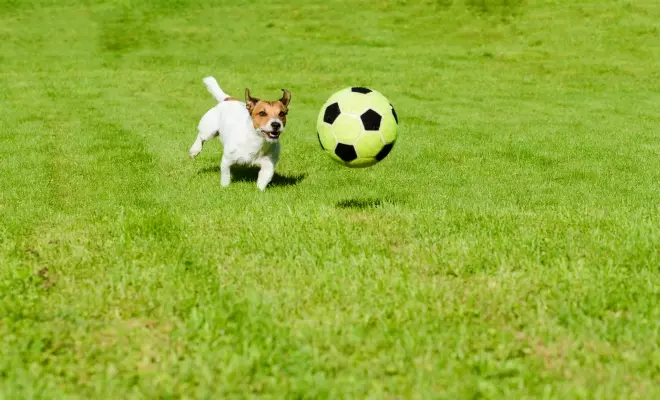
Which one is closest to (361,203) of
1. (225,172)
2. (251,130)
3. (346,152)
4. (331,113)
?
(346,152)

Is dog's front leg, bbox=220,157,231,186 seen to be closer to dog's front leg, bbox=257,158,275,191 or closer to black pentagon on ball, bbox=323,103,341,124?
dog's front leg, bbox=257,158,275,191

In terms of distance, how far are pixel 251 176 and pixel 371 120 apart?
4.19m

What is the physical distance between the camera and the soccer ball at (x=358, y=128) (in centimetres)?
758

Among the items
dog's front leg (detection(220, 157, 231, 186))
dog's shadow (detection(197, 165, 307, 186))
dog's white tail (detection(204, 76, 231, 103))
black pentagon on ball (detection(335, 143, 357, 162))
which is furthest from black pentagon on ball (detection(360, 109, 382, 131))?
dog's white tail (detection(204, 76, 231, 103))

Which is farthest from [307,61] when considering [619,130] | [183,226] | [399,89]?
[183,226]

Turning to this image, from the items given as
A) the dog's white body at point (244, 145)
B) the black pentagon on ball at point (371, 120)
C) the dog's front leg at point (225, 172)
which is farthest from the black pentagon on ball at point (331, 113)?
the dog's front leg at point (225, 172)

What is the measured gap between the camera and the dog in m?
9.33

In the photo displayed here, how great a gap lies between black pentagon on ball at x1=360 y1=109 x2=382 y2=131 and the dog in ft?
6.39

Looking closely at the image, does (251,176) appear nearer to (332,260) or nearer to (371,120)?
(371,120)

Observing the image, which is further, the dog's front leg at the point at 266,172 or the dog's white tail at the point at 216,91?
the dog's white tail at the point at 216,91

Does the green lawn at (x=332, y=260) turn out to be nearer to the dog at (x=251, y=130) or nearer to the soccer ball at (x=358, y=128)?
the dog at (x=251, y=130)

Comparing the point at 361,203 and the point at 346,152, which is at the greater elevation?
the point at 346,152

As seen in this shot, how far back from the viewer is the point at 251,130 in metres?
9.70

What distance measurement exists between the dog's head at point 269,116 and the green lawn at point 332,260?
965 mm
